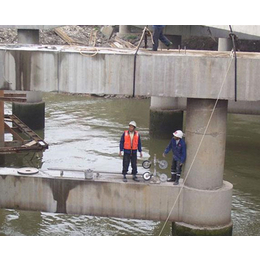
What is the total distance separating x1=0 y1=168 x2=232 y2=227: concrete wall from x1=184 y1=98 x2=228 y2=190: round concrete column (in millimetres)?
330

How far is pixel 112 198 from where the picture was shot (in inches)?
556

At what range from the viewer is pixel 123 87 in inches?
516

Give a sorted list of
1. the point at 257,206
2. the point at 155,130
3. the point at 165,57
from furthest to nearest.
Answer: the point at 155,130 < the point at 257,206 < the point at 165,57

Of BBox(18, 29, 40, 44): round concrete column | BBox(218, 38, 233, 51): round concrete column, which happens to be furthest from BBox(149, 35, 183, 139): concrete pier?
BBox(218, 38, 233, 51): round concrete column

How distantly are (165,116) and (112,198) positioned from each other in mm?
11038

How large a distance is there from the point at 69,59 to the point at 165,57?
→ 2240 millimetres

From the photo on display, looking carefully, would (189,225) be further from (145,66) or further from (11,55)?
(11,55)

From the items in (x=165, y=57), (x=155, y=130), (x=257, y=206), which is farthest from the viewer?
(x=155, y=130)

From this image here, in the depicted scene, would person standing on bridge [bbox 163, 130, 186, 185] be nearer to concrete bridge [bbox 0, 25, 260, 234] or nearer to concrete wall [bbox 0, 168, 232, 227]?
concrete bridge [bbox 0, 25, 260, 234]

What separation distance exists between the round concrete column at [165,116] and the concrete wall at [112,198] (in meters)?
10.4

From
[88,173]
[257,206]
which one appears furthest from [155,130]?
[88,173]

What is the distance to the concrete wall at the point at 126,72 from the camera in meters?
12.7

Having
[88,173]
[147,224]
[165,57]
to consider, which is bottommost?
[147,224]

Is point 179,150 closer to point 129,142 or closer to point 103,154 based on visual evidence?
point 129,142
